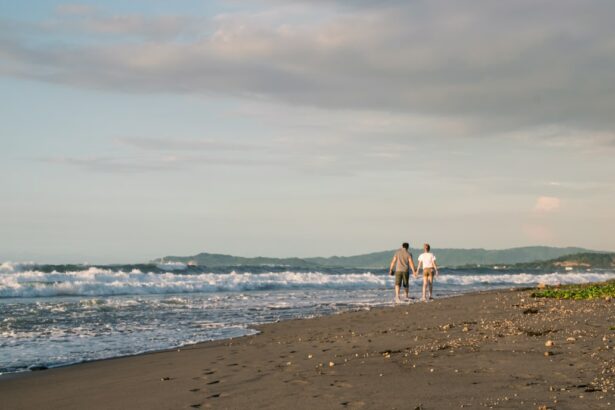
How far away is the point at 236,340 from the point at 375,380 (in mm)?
5601

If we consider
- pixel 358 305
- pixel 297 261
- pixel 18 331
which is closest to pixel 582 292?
pixel 358 305

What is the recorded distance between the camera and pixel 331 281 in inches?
1586

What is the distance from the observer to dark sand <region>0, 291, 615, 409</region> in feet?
20.2

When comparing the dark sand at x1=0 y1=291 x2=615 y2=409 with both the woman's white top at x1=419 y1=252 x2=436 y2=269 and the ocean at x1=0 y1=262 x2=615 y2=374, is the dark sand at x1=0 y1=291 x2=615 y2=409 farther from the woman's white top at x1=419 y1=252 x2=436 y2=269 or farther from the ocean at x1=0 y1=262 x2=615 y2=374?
the woman's white top at x1=419 y1=252 x2=436 y2=269

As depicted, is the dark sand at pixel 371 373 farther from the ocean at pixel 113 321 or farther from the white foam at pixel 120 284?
the white foam at pixel 120 284

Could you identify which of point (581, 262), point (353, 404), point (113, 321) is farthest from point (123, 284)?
point (581, 262)

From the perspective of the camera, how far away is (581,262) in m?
93.0

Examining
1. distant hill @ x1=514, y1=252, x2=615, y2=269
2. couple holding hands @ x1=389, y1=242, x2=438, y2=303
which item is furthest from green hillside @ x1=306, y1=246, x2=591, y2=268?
couple holding hands @ x1=389, y1=242, x2=438, y2=303

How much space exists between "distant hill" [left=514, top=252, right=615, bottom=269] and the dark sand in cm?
8197

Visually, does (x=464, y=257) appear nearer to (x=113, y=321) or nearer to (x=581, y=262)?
(x=581, y=262)

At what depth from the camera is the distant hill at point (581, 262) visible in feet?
293

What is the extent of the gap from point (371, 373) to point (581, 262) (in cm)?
9448

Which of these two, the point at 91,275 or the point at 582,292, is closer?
the point at 582,292

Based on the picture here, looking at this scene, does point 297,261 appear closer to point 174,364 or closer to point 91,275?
point 91,275
